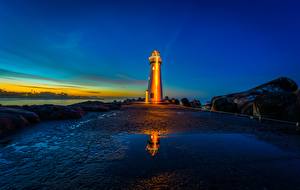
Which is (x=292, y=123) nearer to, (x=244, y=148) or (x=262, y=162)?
(x=244, y=148)

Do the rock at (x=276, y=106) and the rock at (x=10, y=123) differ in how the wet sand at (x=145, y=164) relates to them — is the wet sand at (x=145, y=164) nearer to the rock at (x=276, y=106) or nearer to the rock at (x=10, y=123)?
the rock at (x=10, y=123)

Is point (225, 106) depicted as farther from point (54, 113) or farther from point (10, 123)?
point (10, 123)

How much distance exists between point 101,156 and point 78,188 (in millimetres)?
1304

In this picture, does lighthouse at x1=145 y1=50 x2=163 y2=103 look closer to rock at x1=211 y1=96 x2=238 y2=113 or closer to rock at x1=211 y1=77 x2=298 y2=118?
rock at x1=211 y1=77 x2=298 y2=118

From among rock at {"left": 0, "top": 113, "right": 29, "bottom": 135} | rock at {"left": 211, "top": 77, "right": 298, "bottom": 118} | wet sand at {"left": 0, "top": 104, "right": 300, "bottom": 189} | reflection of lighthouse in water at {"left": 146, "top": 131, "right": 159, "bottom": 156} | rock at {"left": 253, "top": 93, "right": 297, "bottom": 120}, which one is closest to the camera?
wet sand at {"left": 0, "top": 104, "right": 300, "bottom": 189}

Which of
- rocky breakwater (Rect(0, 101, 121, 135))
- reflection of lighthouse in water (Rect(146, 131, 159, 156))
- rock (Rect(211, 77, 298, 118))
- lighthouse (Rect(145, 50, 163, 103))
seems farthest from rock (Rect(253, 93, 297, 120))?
lighthouse (Rect(145, 50, 163, 103))

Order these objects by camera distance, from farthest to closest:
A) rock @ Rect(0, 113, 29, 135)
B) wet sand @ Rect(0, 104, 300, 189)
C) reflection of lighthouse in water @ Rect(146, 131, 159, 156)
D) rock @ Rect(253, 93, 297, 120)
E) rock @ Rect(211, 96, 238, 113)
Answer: rock @ Rect(211, 96, 238, 113) < rock @ Rect(253, 93, 297, 120) < rock @ Rect(0, 113, 29, 135) < reflection of lighthouse in water @ Rect(146, 131, 159, 156) < wet sand @ Rect(0, 104, 300, 189)

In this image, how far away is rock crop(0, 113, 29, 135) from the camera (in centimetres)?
598

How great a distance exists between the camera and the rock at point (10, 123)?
19.6 feet

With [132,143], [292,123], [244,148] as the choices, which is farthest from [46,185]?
[292,123]

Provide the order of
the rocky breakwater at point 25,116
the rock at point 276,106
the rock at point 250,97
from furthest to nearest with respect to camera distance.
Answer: the rock at point 250,97 → the rock at point 276,106 → the rocky breakwater at point 25,116

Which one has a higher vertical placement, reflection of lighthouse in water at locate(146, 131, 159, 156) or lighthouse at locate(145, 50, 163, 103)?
lighthouse at locate(145, 50, 163, 103)

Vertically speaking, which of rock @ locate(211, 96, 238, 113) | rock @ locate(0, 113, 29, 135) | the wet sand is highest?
rock @ locate(211, 96, 238, 113)

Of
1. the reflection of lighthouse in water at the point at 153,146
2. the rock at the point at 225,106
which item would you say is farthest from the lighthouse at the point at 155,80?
the reflection of lighthouse in water at the point at 153,146
